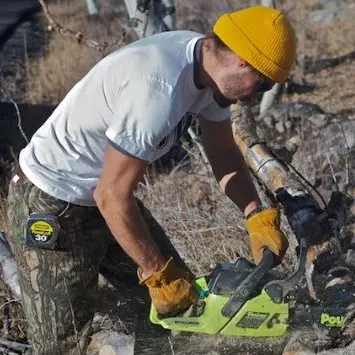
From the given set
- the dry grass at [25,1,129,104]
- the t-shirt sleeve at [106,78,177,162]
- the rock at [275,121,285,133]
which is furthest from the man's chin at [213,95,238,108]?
the dry grass at [25,1,129,104]

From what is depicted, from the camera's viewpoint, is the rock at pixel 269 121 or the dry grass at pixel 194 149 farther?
the rock at pixel 269 121

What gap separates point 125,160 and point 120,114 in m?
0.18

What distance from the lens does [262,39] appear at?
10.2ft

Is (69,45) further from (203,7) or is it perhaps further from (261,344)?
(261,344)

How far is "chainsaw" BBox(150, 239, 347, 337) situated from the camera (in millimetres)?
3381

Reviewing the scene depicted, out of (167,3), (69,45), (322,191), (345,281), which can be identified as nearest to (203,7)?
(69,45)

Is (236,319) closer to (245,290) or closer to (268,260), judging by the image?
(245,290)

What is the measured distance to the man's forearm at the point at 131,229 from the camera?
3113 millimetres

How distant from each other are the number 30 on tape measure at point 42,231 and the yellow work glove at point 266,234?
0.92m

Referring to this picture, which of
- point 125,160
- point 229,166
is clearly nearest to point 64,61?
point 229,166

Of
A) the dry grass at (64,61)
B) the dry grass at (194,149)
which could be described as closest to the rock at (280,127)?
the dry grass at (194,149)

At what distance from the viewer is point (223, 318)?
3.43 metres

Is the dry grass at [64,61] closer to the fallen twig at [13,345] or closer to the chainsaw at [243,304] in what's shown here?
the fallen twig at [13,345]

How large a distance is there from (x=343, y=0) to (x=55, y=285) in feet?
38.6
